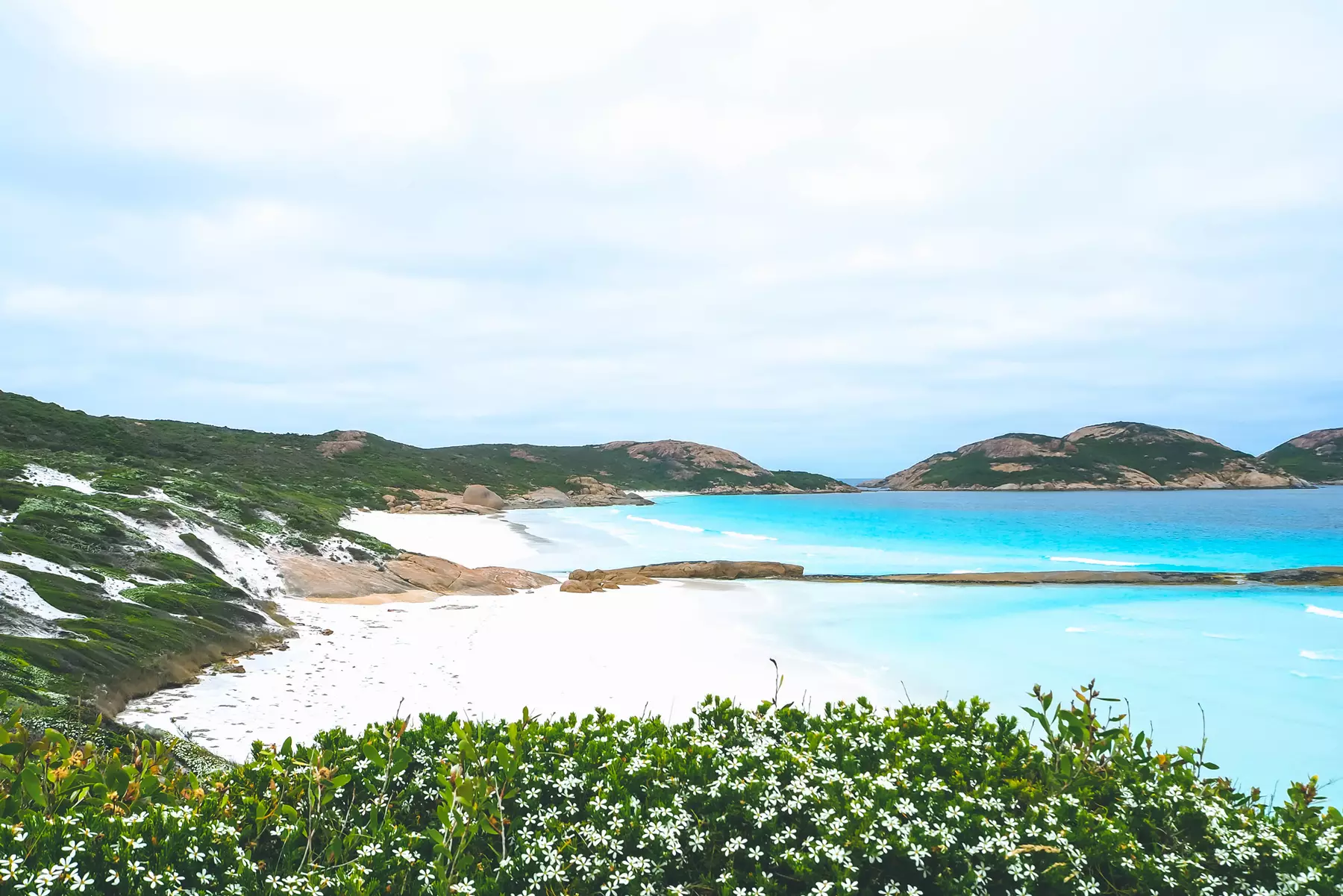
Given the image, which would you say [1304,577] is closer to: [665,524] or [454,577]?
[454,577]

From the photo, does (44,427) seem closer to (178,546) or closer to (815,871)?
(178,546)

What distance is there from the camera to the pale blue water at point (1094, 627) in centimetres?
1195

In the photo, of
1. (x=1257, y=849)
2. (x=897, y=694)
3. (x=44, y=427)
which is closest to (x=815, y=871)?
(x=1257, y=849)

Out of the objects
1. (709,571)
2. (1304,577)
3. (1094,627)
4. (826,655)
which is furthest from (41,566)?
(1304,577)

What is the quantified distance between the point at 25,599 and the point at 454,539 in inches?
1201

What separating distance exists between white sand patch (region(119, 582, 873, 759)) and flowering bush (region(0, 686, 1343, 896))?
12.4 feet

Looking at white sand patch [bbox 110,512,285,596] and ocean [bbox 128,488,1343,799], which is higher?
white sand patch [bbox 110,512,285,596]

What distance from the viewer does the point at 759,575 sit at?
29.4 m

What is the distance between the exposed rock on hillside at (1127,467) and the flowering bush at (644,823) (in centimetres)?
19878

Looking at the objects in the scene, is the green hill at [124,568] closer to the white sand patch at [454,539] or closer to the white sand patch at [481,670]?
the white sand patch at [481,670]

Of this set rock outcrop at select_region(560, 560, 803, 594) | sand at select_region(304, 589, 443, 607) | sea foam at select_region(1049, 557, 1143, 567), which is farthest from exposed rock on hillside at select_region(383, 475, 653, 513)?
sea foam at select_region(1049, 557, 1143, 567)

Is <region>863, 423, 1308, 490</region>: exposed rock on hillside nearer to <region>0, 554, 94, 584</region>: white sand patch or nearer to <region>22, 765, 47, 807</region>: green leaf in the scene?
<region>0, 554, 94, 584</region>: white sand patch

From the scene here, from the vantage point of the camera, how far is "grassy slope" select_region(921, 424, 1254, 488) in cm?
17362

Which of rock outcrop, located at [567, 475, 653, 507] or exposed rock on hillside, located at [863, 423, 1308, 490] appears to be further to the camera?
exposed rock on hillside, located at [863, 423, 1308, 490]
